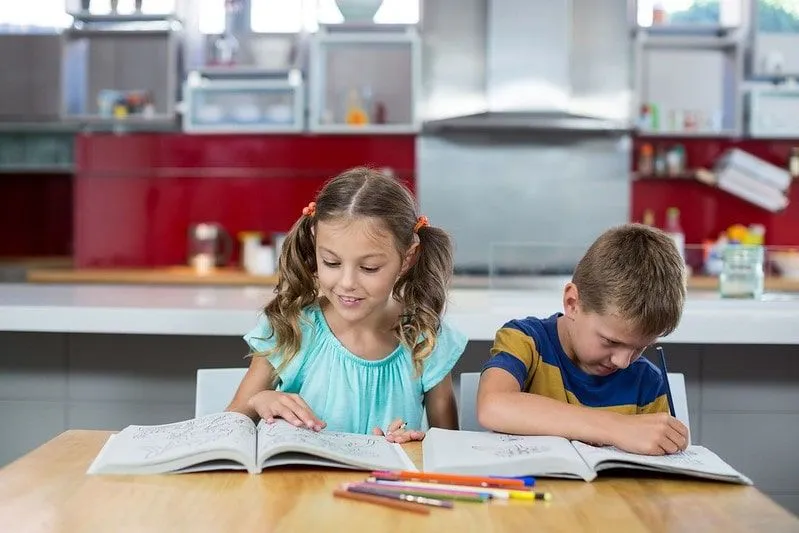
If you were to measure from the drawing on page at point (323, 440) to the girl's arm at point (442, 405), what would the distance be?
384mm

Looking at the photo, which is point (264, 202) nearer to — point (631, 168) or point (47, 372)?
point (631, 168)

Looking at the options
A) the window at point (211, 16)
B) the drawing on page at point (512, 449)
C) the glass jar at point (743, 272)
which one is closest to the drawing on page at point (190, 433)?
the drawing on page at point (512, 449)

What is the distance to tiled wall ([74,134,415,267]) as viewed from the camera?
4.94 m

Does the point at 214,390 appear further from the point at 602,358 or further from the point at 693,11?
the point at 693,11

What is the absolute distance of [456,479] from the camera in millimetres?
1162

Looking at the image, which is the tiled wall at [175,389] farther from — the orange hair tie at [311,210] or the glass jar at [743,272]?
the orange hair tie at [311,210]

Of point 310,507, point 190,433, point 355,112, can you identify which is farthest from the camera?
point 355,112

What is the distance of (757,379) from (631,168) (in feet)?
8.52

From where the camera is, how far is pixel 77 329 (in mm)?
2324

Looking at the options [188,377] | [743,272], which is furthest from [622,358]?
[188,377]

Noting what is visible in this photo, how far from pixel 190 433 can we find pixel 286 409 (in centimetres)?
18

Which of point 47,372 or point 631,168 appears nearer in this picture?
point 47,372

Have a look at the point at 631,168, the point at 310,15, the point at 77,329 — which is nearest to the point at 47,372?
the point at 77,329

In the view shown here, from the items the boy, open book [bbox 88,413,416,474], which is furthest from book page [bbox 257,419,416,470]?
the boy
